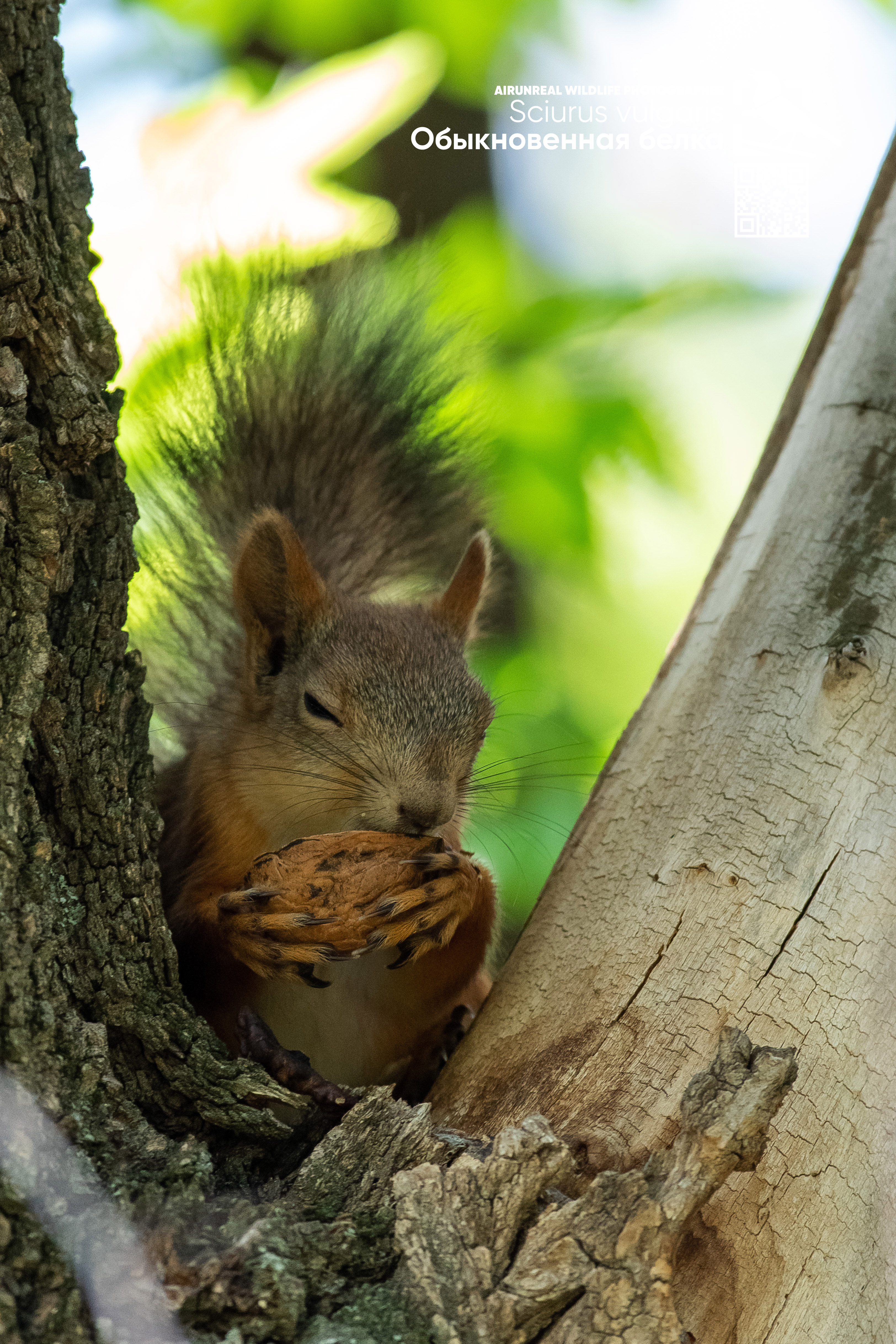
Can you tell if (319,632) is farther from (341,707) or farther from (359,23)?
(359,23)

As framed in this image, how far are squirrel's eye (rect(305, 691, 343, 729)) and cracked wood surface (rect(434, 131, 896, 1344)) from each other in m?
0.47

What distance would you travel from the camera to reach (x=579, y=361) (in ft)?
7.53

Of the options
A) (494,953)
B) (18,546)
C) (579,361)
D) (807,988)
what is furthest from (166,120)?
(807,988)

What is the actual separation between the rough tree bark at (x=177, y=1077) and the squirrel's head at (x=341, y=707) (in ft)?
1.52

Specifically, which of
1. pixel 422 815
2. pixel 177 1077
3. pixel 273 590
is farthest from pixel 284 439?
pixel 177 1077

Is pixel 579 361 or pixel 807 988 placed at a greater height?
pixel 579 361

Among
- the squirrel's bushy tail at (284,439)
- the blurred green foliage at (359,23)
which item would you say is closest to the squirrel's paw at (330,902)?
the squirrel's bushy tail at (284,439)

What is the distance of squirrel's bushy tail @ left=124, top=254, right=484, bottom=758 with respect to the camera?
179cm

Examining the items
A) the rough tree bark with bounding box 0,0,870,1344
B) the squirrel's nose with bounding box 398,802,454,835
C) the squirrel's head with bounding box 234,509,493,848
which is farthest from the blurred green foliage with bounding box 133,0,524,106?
the squirrel's nose with bounding box 398,802,454,835

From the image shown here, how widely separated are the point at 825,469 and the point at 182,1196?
1.10 m

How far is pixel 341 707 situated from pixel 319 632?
177 mm

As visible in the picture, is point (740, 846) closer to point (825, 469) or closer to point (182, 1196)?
point (825, 469)

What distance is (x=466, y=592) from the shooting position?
207 centimetres

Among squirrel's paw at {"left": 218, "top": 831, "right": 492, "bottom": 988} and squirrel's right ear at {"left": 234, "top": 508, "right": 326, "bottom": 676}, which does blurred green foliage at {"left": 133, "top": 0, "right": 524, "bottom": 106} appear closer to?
squirrel's right ear at {"left": 234, "top": 508, "right": 326, "bottom": 676}
